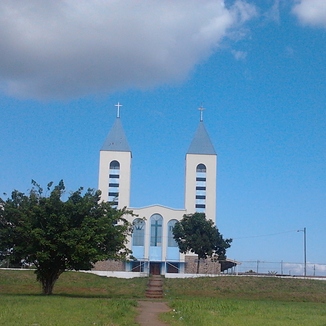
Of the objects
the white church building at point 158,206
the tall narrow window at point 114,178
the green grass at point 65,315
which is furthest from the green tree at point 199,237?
the green grass at point 65,315

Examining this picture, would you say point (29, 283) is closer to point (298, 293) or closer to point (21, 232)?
point (21, 232)

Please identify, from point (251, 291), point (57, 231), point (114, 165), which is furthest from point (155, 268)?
point (57, 231)

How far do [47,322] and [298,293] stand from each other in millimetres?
34134

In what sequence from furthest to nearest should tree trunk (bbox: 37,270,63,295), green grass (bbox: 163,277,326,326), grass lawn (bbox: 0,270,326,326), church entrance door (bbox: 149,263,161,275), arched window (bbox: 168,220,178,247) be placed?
arched window (bbox: 168,220,178,247) < church entrance door (bbox: 149,263,161,275) < green grass (bbox: 163,277,326,326) < tree trunk (bbox: 37,270,63,295) < grass lawn (bbox: 0,270,326,326)

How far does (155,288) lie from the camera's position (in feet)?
151

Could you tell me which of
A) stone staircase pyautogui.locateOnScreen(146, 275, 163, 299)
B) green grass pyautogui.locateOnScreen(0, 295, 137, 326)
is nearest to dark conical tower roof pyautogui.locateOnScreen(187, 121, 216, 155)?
stone staircase pyautogui.locateOnScreen(146, 275, 163, 299)

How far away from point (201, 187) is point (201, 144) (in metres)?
7.43

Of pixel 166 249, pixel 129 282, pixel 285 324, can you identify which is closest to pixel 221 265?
pixel 166 249

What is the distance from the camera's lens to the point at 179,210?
283 ft

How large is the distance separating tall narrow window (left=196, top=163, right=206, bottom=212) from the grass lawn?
37.3 m

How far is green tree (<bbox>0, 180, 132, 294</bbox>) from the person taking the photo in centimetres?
3394

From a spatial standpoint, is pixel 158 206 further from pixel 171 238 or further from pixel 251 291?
pixel 251 291

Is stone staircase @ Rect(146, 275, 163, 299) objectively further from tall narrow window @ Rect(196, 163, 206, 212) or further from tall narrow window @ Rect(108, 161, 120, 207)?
tall narrow window @ Rect(108, 161, 120, 207)

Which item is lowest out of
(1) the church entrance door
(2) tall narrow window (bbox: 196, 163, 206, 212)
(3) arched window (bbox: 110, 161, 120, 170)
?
(1) the church entrance door
